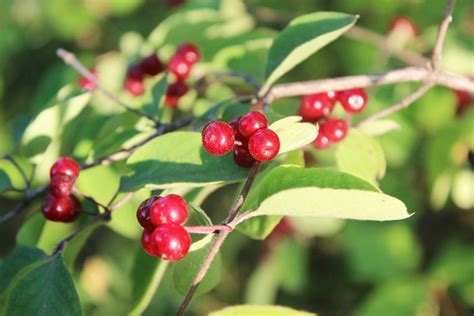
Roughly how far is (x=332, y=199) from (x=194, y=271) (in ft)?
1.04

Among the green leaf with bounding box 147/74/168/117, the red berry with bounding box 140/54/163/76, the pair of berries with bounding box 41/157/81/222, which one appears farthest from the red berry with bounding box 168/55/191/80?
the pair of berries with bounding box 41/157/81/222

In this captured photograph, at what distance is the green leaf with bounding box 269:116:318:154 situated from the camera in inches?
38.0

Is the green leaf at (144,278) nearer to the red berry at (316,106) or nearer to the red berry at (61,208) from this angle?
the red berry at (61,208)

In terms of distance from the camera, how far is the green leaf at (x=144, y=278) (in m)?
1.28

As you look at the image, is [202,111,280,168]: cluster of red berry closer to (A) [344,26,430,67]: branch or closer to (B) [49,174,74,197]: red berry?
(B) [49,174,74,197]: red berry

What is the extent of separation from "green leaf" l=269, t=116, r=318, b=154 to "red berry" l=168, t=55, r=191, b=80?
2.34 ft

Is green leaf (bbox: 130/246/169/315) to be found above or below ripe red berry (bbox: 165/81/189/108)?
below

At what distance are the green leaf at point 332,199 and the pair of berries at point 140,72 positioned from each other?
3.14 ft

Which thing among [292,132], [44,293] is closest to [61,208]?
[44,293]

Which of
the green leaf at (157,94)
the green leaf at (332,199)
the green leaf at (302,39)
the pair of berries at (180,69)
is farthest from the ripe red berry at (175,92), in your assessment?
the green leaf at (332,199)

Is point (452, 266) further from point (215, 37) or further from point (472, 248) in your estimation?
point (215, 37)

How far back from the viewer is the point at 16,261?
125 cm

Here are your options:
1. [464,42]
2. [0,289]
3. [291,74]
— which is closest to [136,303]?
[0,289]

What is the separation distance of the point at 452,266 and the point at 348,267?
1.98 feet
